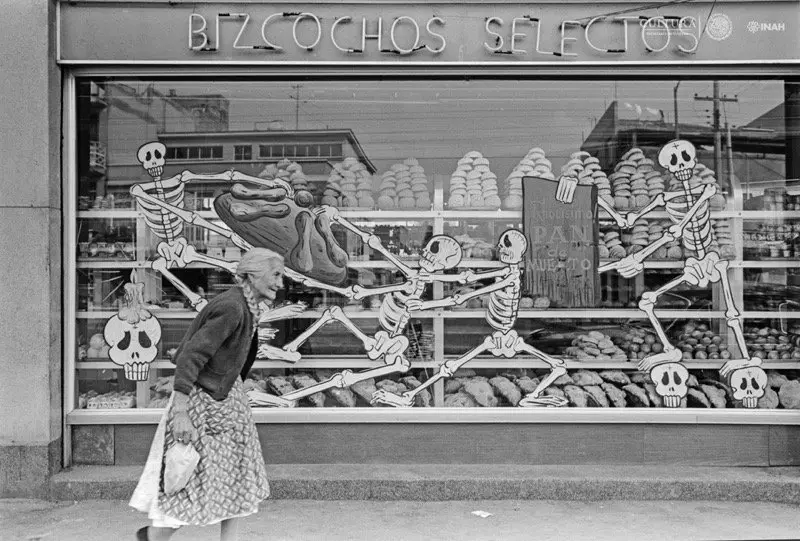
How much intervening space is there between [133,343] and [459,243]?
291cm

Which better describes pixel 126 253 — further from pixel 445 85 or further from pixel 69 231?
pixel 445 85

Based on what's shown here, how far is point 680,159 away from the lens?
6.66 metres

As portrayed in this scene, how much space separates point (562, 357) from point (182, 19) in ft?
13.7

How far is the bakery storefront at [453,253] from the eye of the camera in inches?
247

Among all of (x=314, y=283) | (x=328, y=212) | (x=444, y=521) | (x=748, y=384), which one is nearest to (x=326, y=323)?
(x=314, y=283)

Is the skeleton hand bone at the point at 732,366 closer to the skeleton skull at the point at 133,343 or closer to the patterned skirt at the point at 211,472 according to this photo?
the patterned skirt at the point at 211,472

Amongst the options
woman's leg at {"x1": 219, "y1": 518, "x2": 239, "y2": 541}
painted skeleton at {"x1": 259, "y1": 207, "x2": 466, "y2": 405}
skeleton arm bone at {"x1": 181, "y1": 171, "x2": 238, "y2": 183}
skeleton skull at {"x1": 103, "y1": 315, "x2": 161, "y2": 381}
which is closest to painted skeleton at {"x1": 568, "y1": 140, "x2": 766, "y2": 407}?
painted skeleton at {"x1": 259, "y1": 207, "x2": 466, "y2": 405}

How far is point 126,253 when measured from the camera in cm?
656

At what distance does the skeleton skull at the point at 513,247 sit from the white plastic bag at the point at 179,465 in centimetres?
347

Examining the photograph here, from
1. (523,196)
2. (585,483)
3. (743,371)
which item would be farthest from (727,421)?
(523,196)

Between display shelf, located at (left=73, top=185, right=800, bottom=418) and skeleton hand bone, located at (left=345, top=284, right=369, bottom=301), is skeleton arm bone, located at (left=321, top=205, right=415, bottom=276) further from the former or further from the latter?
skeleton hand bone, located at (left=345, top=284, right=369, bottom=301)

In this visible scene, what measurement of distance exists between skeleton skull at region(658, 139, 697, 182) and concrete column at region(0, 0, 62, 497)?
5.09m

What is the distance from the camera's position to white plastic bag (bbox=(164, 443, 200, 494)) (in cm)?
401

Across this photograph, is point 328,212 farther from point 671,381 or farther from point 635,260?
point 671,381
